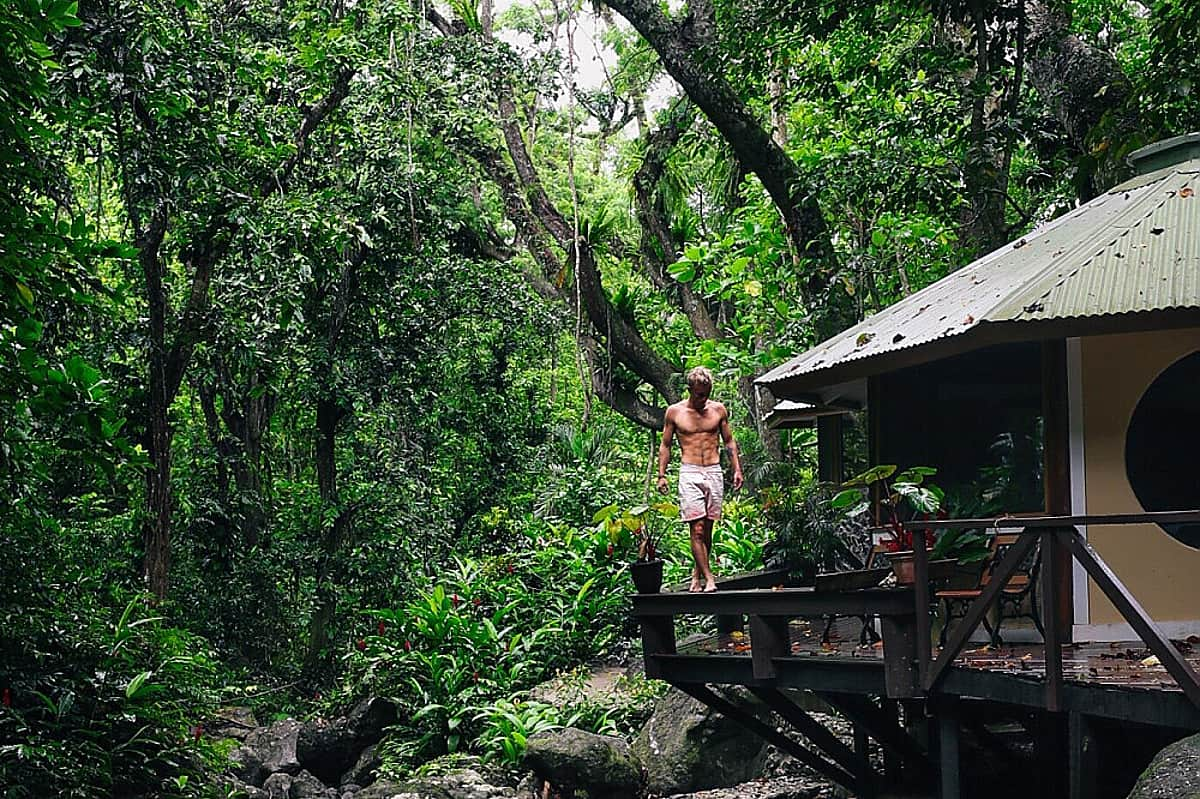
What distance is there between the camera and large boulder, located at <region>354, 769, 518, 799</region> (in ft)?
31.8

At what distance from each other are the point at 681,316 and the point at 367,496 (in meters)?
7.84

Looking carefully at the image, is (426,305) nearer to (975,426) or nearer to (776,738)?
(776,738)

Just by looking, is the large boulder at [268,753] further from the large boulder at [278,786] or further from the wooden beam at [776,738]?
the wooden beam at [776,738]

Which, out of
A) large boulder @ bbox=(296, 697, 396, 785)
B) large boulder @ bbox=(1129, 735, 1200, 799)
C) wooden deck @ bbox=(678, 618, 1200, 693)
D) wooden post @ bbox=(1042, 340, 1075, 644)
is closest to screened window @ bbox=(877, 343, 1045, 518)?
wooden post @ bbox=(1042, 340, 1075, 644)

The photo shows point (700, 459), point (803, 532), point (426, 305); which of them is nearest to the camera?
point (803, 532)

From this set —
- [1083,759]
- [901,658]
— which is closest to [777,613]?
[901,658]

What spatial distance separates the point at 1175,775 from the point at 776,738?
11.5ft

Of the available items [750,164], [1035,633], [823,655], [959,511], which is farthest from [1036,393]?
[750,164]

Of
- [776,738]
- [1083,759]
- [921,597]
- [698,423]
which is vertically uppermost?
[698,423]

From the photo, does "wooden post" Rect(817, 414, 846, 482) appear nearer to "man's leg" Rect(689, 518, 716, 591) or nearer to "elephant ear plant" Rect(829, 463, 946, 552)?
"elephant ear plant" Rect(829, 463, 946, 552)

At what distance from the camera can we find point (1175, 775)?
5285mm

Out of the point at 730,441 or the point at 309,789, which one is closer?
the point at 730,441

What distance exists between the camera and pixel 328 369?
46.1 feet

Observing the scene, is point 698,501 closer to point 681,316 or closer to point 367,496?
point 367,496
